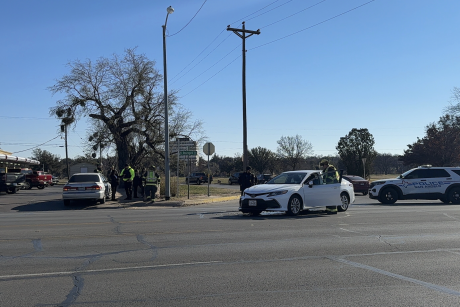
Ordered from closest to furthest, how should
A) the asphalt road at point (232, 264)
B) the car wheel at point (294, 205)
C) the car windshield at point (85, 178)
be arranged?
the asphalt road at point (232, 264)
the car wheel at point (294, 205)
the car windshield at point (85, 178)

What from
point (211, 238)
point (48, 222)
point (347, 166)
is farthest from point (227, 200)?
point (347, 166)

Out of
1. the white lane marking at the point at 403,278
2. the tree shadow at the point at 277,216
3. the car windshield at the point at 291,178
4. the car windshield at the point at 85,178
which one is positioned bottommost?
the white lane marking at the point at 403,278

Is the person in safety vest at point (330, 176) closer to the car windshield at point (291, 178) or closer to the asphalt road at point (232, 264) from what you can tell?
the car windshield at point (291, 178)

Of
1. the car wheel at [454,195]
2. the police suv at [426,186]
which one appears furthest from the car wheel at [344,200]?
the car wheel at [454,195]

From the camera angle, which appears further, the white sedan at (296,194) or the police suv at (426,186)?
the police suv at (426,186)

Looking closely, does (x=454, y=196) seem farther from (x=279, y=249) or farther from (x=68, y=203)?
(x=68, y=203)

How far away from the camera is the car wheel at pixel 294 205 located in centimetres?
1497

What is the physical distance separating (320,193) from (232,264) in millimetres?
8505

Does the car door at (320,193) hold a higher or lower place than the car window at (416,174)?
lower

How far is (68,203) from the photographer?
71.2 feet

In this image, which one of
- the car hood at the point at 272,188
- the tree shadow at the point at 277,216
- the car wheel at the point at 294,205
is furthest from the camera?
the car wheel at the point at 294,205

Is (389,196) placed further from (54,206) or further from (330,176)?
(54,206)

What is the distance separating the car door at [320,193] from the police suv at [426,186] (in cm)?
635

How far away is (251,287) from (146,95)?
3325cm
